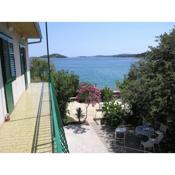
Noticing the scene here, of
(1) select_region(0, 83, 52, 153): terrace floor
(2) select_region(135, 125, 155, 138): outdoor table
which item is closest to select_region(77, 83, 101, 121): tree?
(2) select_region(135, 125, 155, 138): outdoor table

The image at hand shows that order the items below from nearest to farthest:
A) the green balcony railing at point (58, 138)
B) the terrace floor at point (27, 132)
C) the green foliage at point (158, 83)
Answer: the green balcony railing at point (58, 138)
the terrace floor at point (27, 132)
the green foliage at point (158, 83)

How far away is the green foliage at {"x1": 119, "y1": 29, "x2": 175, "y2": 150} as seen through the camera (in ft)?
27.8

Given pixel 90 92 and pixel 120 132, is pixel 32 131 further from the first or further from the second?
pixel 90 92

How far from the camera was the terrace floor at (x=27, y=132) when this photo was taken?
406 centimetres

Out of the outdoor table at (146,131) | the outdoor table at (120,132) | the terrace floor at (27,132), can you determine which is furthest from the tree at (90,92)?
the terrace floor at (27,132)

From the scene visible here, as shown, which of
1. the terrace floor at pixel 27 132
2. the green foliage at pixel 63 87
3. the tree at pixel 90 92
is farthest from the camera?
the tree at pixel 90 92

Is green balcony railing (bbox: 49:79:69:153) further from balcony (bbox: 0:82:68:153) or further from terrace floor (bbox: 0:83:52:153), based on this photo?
terrace floor (bbox: 0:83:52:153)

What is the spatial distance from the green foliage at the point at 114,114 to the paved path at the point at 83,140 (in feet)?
3.81

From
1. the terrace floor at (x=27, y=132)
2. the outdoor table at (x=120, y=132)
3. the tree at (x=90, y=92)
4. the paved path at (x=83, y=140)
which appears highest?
the terrace floor at (x=27, y=132)

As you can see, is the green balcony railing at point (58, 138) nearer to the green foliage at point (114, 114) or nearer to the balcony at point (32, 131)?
the balcony at point (32, 131)

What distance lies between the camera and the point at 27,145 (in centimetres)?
416

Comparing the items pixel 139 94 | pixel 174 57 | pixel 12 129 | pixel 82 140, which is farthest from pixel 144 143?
pixel 12 129
